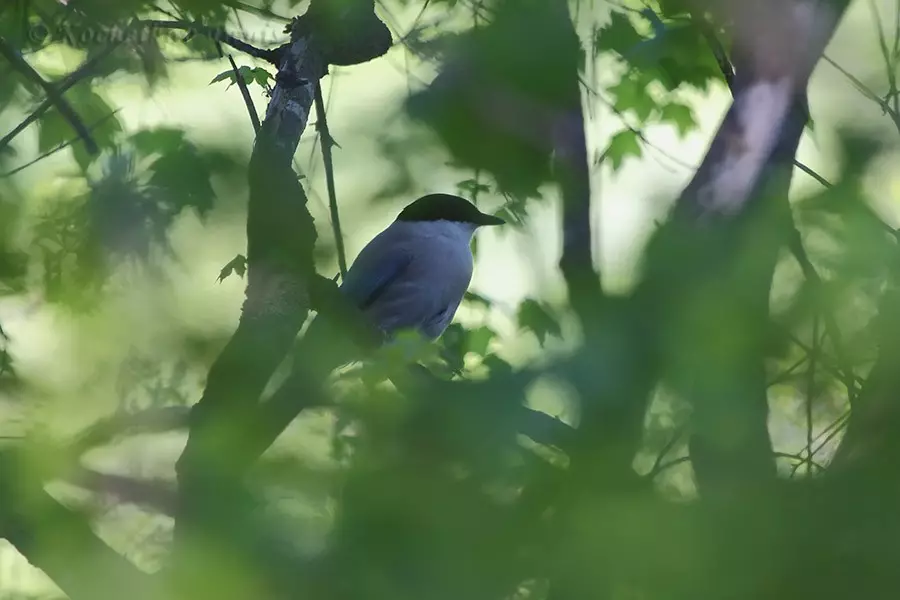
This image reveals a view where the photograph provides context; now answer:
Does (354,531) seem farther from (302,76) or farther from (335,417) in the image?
(302,76)

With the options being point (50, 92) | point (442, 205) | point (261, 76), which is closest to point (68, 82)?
point (50, 92)

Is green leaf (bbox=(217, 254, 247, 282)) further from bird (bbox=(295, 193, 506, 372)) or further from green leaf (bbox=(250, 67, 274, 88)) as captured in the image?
bird (bbox=(295, 193, 506, 372))

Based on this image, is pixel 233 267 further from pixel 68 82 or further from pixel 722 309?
pixel 68 82

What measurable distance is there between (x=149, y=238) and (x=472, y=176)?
262 millimetres

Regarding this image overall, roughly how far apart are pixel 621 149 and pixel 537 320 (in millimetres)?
605

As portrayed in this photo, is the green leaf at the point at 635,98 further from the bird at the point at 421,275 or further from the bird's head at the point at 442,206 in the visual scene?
the bird at the point at 421,275

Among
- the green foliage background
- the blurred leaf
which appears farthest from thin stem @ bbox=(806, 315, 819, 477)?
the blurred leaf

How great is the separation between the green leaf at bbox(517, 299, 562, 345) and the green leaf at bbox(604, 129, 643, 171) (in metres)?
0.24

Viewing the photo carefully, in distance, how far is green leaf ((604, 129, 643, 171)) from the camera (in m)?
1.02

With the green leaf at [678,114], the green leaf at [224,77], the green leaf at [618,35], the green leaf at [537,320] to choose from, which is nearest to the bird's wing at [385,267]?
the green leaf at [678,114]

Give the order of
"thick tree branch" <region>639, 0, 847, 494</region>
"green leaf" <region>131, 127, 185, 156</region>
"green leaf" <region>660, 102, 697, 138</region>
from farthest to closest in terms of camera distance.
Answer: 1. "green leaf" <region>660, 102, 697, 138</region>
2. "green leaf" <region>131, 127, 185, 156</region>
3. "thick tree branch" <region>639, 0, 847, 494</region>

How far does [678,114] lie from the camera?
5.73 feet

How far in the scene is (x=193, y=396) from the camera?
662mm

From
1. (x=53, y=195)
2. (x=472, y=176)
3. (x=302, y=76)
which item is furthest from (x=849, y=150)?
(x=302, y=76)
